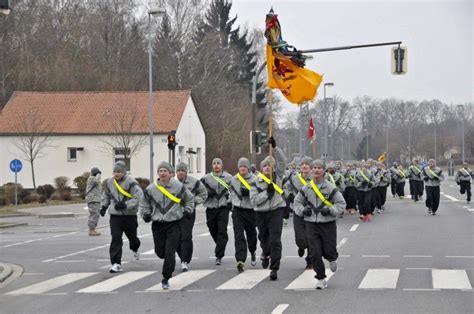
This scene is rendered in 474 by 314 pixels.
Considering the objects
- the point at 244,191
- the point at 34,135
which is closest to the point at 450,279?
the point at 244,191

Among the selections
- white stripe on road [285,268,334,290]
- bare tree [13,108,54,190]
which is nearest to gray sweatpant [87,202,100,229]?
white stripe on road [285,268,334,290]

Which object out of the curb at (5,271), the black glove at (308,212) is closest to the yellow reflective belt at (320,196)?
the black glove at (308,212)

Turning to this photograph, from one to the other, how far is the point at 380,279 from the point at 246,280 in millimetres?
2051

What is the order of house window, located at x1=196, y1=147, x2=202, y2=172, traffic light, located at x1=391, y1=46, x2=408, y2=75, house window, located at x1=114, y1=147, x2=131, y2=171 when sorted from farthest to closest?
house window, located at x1=196, y1=147, x2=202, y2=172 < house window, located at x1=114, y1=147, x2=131, y2=171 < traffic light, located at x1=391, y1=46, x2=408, y2=75

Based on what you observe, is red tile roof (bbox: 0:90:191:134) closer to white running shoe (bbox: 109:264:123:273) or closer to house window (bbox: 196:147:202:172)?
house window (bbox: 196:147:202:172)

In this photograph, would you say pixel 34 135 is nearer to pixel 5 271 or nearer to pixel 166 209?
pixel 5 271

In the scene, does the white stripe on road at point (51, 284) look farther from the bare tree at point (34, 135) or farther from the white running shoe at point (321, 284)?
the bare tree at point (34, 135)

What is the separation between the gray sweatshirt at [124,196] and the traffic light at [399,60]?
41.4 feet

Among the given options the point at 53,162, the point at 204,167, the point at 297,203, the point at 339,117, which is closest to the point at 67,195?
the point at 53,162

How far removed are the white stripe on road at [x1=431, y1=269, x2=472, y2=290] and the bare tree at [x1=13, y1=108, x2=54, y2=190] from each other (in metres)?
41.4

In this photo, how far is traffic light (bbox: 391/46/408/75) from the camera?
24.8m

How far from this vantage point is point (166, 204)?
40.7ft

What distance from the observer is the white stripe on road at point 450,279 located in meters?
11.6

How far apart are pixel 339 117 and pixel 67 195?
3639 inches
